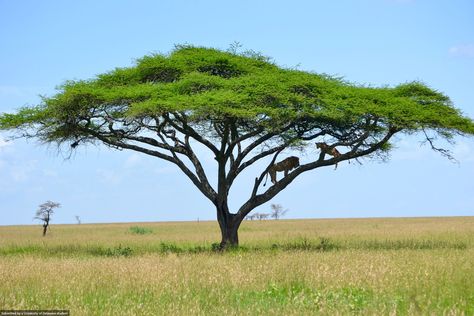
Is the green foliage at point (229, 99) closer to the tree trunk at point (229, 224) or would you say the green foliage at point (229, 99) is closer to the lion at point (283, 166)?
the lion at point (283, 166)

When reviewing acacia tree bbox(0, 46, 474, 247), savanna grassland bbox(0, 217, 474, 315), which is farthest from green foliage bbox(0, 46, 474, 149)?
savanna grassland bbox(0, 217, 474, 315)

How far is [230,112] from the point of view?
21938mm

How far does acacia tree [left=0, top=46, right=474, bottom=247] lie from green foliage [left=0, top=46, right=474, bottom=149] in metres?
0.04

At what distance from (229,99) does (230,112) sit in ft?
1.67

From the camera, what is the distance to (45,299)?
10.8 metres

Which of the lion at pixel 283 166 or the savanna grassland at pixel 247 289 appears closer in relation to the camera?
the savanna grassland at pixel 247 289

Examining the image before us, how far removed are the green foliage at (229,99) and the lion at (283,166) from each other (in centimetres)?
163

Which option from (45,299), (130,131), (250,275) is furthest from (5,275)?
(130,131)

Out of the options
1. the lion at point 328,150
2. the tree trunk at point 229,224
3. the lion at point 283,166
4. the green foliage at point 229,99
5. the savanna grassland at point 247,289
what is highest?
the green foliage at point 229,99

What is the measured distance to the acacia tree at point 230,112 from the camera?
23203 mm

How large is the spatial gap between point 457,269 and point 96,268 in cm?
862

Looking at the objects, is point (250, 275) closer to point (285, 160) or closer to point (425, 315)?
point (425, 315)

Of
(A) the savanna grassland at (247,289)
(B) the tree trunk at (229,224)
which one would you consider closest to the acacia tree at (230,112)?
(B) the tree trunk at (229,224)

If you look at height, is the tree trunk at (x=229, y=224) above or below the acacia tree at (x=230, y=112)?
below
